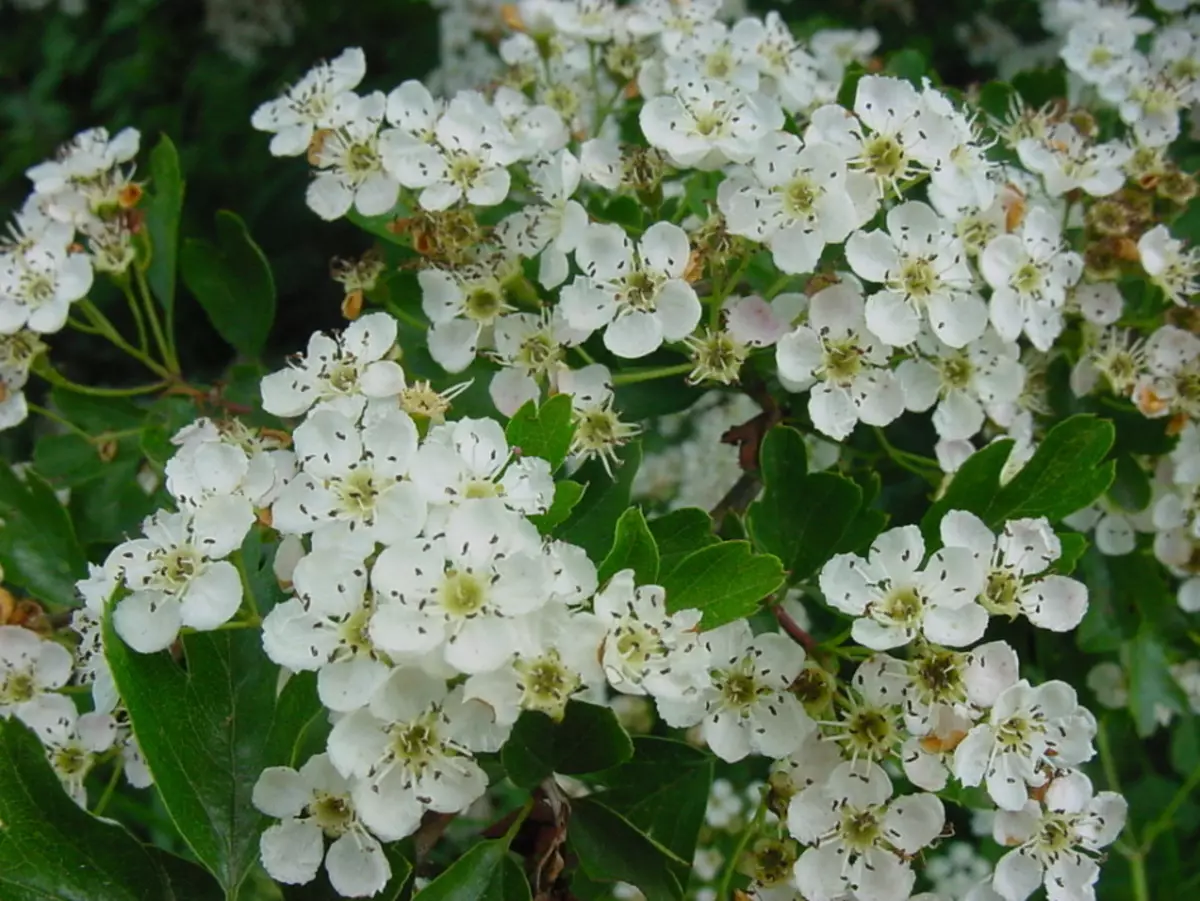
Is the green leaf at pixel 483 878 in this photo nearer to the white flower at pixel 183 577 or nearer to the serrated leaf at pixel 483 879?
the serrated leaf at pixel 483 879

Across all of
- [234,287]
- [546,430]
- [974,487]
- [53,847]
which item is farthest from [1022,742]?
[234,287]

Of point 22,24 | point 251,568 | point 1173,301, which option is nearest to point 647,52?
point 1173,301

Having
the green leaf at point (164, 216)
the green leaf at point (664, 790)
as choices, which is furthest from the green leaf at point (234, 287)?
the green leaf at point (664, 790)

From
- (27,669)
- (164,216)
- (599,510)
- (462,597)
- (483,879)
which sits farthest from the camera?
(164,216)

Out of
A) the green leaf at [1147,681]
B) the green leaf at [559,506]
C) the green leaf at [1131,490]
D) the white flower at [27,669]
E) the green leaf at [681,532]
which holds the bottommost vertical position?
the green leaf at [1147,681]

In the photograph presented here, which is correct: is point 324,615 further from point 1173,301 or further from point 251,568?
point 1173,301

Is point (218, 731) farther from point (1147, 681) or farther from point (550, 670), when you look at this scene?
point (1147, 681)
